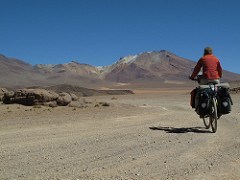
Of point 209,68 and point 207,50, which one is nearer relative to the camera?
point 209,68

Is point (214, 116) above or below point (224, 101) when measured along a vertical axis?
below

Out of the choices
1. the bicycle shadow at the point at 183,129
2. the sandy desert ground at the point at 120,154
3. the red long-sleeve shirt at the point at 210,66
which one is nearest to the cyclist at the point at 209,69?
the red long-sleeve shirt at the point at 210,66

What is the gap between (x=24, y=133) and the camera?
458 inches

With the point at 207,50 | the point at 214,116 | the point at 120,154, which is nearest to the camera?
the point at 120,154

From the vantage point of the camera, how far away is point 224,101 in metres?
11.5

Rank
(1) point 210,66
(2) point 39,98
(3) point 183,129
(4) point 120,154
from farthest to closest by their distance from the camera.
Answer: (2) point 39,98 < (3) point 183,129 < (1) point 210,66 < (4) point 120,154

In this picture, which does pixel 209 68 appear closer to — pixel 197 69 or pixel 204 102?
pixel 197 69

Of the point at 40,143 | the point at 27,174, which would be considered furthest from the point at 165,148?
the point at 27,174

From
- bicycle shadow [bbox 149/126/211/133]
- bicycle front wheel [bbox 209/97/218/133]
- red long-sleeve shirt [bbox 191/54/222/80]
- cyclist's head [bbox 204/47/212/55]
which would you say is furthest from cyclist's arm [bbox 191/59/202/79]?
bicycle shadow [bbox 149/126/211/133]

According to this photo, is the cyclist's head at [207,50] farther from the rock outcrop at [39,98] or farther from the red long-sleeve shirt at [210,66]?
the rock outcrop at [39,98]

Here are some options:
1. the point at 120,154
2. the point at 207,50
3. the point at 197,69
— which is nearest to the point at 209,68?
the point at 197,69

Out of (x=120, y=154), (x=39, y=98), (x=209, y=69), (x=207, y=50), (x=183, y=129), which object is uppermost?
(x=207, y=50)

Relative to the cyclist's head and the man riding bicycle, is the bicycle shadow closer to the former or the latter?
the man riding bicycle

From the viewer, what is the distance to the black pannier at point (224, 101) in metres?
11.5
